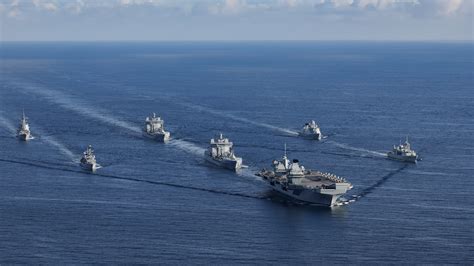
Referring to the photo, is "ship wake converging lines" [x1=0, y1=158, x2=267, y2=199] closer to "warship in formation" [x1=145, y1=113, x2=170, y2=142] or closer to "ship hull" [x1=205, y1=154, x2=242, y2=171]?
"ship hull" [x1=205, y1=154, x2=242, y2=171]

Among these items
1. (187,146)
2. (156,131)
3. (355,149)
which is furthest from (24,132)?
(355,149)

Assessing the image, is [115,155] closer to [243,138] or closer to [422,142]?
[243,138]

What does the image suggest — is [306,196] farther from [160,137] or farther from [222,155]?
[160,137]

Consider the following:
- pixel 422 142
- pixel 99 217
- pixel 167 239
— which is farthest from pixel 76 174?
pixel 422 142

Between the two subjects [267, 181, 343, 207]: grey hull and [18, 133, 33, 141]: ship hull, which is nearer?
[267, 181, 343, 207]: grey hull

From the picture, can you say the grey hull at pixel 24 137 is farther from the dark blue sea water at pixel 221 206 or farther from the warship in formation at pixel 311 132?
the warship in formation at pixel 311 132

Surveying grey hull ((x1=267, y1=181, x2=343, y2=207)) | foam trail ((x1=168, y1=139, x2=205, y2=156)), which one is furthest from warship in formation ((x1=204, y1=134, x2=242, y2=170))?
grey hull ((x1=267, y1=181, x2=343, y2=207))
